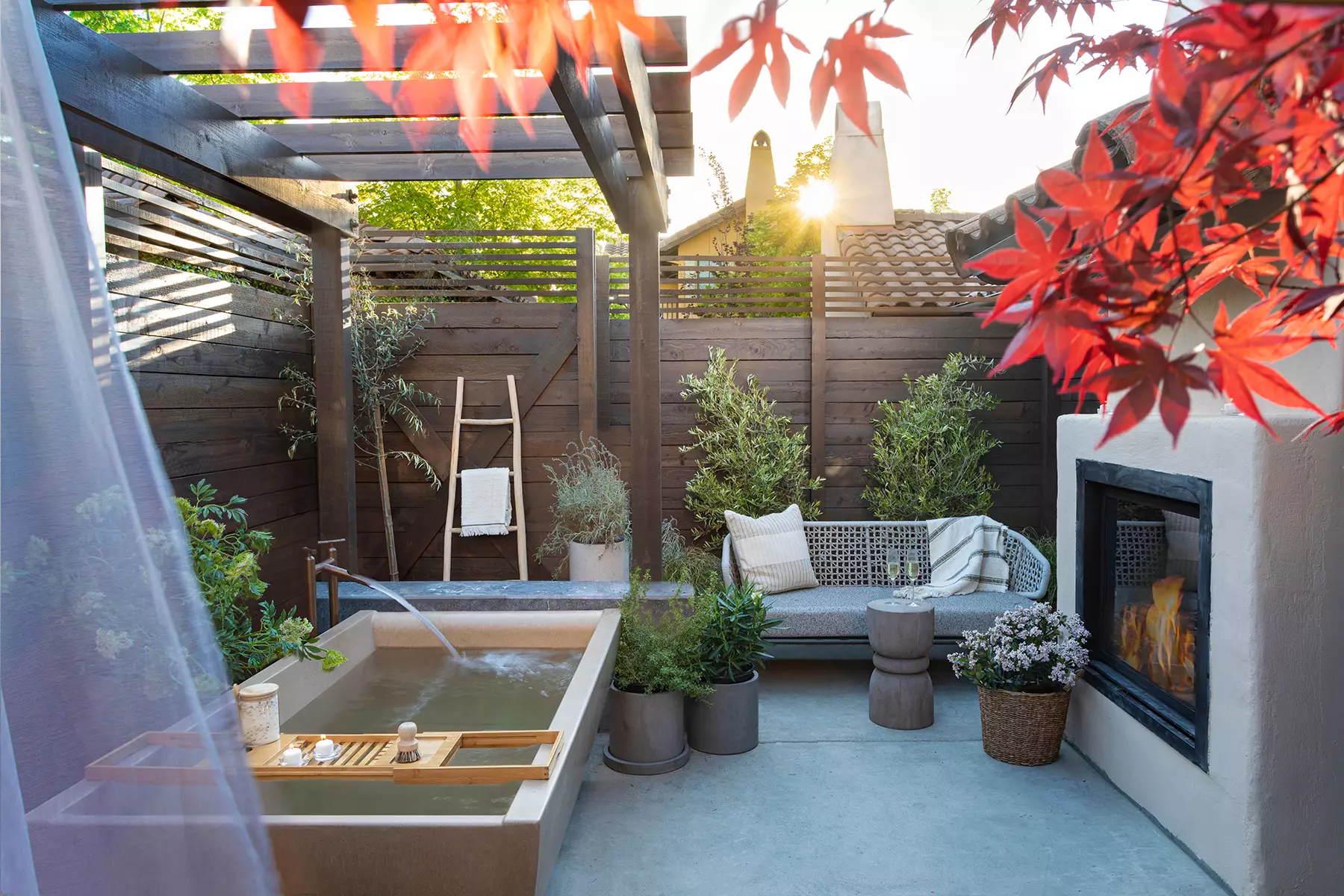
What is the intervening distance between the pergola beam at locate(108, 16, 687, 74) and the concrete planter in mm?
2717

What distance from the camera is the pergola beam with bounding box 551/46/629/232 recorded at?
9.32ft

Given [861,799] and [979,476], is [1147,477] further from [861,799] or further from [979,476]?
[979,476]

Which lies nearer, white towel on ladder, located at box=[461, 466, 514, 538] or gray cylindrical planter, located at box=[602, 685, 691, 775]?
gray cylindrical planter, located at box=[602, 685, 691, 775]

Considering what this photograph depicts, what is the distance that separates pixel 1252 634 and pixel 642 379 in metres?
3.08

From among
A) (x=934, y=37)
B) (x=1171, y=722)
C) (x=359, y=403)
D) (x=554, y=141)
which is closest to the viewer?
(x=934, y=37)

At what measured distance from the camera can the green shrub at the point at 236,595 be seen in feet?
8.91

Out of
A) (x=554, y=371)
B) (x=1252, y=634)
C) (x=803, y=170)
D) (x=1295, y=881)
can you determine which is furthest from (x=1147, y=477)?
(x=803, y=170)

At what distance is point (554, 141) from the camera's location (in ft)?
13.3

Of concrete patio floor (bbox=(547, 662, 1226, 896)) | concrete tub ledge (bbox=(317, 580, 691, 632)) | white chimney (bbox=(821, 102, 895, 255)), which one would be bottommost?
concrete patio floor (bbox=(547, 662, 1226, 896))

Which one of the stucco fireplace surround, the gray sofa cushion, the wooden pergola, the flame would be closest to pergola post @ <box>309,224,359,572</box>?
the wooden pergola

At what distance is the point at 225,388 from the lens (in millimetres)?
4121

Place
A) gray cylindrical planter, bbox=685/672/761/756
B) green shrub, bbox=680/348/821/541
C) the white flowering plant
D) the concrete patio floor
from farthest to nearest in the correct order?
green shrub, bbox=680/348/821/541
gray cylindrical planter, bbox=685/672/761/756
the white flowering plant
the concrete patio floor

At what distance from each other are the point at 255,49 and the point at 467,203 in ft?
35.3

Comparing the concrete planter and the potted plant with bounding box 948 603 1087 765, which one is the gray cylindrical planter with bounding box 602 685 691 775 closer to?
the potted plant with bounding box 948 603 1087 765
